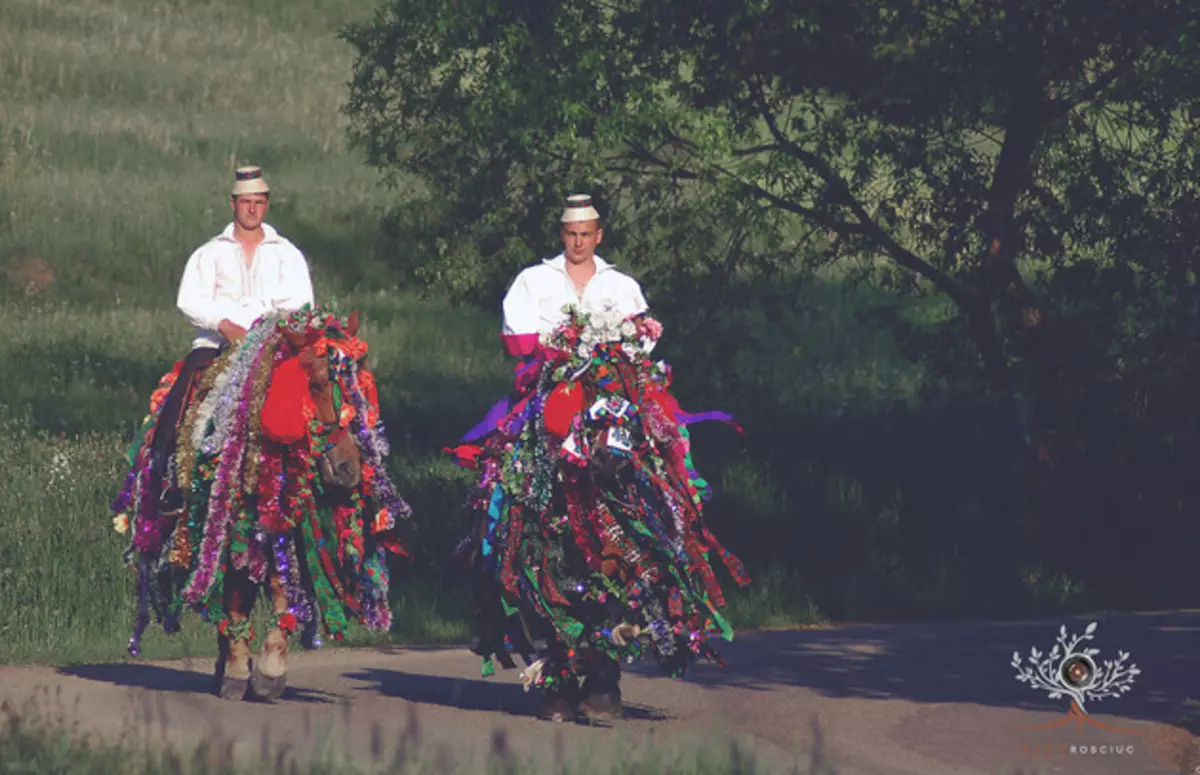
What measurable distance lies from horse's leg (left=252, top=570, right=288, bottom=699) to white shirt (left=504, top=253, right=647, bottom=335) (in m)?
1.70

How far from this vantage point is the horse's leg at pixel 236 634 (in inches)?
460

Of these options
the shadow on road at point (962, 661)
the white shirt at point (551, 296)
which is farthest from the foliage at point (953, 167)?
the white shirt at point (551, 296)

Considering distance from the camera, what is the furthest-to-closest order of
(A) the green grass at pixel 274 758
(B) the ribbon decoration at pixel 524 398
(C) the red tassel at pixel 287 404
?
1. (C) the red tassel at pixel 287 404
2. (B) the ribbon decoration at pixel 524 398
3. (A) the green grass at pixel 274 758

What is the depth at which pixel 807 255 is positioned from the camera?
62.2ft

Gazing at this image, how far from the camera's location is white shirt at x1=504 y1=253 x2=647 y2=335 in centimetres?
1142

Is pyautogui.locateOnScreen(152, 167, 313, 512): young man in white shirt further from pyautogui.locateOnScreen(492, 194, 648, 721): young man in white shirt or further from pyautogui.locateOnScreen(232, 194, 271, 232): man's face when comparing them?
pyautogui.locateOnScreen(492, 194, 648, 721): young man in white shirt

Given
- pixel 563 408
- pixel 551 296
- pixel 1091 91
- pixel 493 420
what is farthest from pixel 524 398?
pixel 1091 91

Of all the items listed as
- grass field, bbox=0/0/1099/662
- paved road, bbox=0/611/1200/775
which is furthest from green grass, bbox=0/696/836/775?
grass field, bbox=0/0/1099/662

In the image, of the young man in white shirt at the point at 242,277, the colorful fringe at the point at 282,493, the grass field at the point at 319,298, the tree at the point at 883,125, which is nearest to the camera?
the colorful fringe at the point at 282,493

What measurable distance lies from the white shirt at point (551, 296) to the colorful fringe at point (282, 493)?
A: 0.80m

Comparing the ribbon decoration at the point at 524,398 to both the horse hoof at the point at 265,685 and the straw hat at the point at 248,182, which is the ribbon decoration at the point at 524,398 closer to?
the horse hoof at the point at 265,685

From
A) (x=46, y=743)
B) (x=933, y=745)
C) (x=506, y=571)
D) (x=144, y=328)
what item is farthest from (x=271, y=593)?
(x=144, y=328)

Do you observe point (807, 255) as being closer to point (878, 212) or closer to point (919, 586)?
point (878, 212)

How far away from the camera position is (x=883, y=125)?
60.1ft
